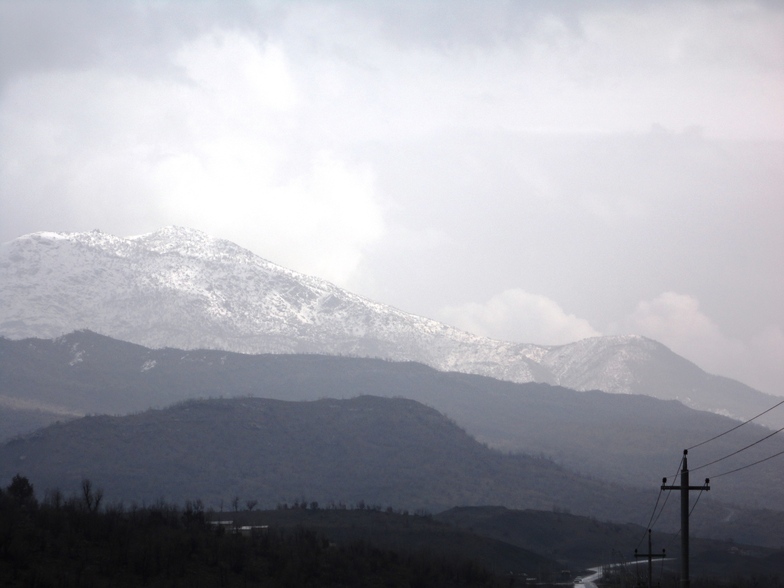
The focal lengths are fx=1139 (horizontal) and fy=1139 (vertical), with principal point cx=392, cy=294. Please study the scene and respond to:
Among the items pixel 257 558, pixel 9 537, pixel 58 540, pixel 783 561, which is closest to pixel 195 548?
pixel 257 558

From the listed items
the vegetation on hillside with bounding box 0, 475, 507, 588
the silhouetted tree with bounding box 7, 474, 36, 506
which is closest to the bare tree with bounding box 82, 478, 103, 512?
the vegetation on hillside with bounding box 0, 475, 507, 588

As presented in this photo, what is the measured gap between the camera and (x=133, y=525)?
4678 inches

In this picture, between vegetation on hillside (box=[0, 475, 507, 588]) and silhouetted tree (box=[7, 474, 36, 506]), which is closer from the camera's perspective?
vegetation on hillside (box=[0, 475, 507, 588])

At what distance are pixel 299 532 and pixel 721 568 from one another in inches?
3200

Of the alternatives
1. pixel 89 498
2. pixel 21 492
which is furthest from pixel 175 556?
pixel 21 492

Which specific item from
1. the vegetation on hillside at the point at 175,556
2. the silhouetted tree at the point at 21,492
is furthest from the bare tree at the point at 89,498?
the silhouetted tree at the point at 21,492

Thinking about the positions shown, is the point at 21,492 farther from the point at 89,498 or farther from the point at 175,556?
the point at 175,556

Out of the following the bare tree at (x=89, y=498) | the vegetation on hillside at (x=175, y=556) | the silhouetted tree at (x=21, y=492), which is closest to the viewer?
the vegetation on hillside at (x=175, y=556)

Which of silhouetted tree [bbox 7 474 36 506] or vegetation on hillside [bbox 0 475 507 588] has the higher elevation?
silhouetted tree [bbox 7 474 36 506]

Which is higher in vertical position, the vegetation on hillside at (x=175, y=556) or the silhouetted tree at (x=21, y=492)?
the silhouetted tree at (x=21, y=492)

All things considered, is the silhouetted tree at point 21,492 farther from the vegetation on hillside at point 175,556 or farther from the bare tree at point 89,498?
the bare tree at point 89,498

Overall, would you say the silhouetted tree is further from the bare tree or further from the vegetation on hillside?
the bare tree

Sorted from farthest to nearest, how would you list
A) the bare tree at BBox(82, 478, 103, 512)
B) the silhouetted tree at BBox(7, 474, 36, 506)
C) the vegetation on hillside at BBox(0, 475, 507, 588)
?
the silhouetted tree at BBox(7, 474, 36, 506) < the bare tree at BBox(82, 478, 103, 512) < the vegetation on hillside at BBox(0, 475, 507, 588)

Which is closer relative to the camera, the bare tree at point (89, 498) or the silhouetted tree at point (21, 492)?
the bare tree at point (89, 498)
